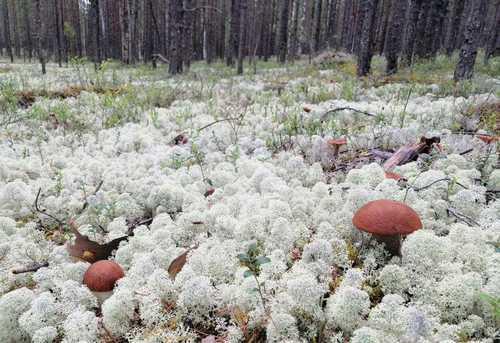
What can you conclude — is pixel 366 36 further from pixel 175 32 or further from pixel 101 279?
pixel 101 279

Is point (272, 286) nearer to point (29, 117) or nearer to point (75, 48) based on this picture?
point (29, 117)

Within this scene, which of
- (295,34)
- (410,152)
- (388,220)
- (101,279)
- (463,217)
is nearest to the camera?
(388,220)

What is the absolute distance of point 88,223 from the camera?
284 centimetres

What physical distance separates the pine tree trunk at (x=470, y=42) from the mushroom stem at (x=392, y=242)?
7.72 metres

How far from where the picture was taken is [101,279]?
→ 1.94 m

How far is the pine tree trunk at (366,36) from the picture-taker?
10703 millimetres

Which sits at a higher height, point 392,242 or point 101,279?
point 392,242

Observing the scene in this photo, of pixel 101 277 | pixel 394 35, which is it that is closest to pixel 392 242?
pixel 101 277

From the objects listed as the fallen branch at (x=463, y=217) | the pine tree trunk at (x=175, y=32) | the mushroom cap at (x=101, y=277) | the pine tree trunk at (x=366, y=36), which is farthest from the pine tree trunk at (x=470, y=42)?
the pine tree trunk at (x=175, y=32)

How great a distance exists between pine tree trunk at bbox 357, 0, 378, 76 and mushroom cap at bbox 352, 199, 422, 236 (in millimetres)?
10521

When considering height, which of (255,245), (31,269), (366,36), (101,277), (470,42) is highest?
(366,36)

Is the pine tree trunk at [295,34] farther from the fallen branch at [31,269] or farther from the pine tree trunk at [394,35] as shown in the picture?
the fallen branch at [31,269]

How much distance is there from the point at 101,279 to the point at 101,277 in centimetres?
1

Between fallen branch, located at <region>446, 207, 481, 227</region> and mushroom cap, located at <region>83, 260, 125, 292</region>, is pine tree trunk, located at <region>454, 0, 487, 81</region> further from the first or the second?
mushroom cap, located at <region>83, 260, 125, 292</region>
